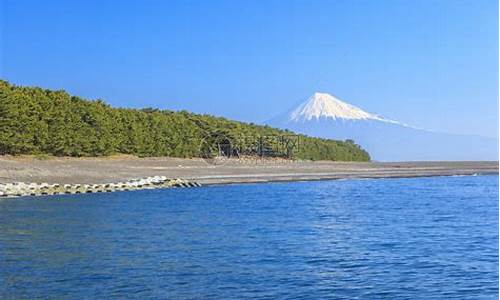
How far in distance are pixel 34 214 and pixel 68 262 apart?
14733mm

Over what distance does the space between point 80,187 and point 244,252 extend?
3167 centimetres

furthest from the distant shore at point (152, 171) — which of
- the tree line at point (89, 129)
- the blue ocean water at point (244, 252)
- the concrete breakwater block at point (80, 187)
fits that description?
the blue ocean water at point (244, 252)

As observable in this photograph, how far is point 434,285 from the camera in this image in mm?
16391

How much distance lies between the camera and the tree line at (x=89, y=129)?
66.2 meters

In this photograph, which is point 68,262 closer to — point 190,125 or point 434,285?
point 434,285

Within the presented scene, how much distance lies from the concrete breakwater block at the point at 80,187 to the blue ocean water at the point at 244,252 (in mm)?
6299

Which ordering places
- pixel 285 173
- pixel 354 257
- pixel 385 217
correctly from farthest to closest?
1. pixel 285 173
2. pixel 385 217
3. pixel 354 257

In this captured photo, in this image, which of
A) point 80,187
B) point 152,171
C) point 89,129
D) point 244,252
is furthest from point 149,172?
point 244,252

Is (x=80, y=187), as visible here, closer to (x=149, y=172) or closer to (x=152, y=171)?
Answer: (x=149, y=172)

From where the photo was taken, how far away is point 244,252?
2134cm

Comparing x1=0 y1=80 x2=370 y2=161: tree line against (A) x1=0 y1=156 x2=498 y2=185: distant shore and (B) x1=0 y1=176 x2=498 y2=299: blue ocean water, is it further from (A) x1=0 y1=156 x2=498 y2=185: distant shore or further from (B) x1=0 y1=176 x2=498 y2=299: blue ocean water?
(B) x1=0 y1=176 x2=498 y2=299: blue ocean water

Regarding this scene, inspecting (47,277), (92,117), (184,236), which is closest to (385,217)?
(184,236)

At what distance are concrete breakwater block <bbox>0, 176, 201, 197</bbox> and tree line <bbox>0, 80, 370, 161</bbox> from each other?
13150mm

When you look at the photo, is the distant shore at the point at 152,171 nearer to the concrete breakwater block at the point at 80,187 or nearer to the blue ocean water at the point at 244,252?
the concrete breakwater block at the point at 80,187
